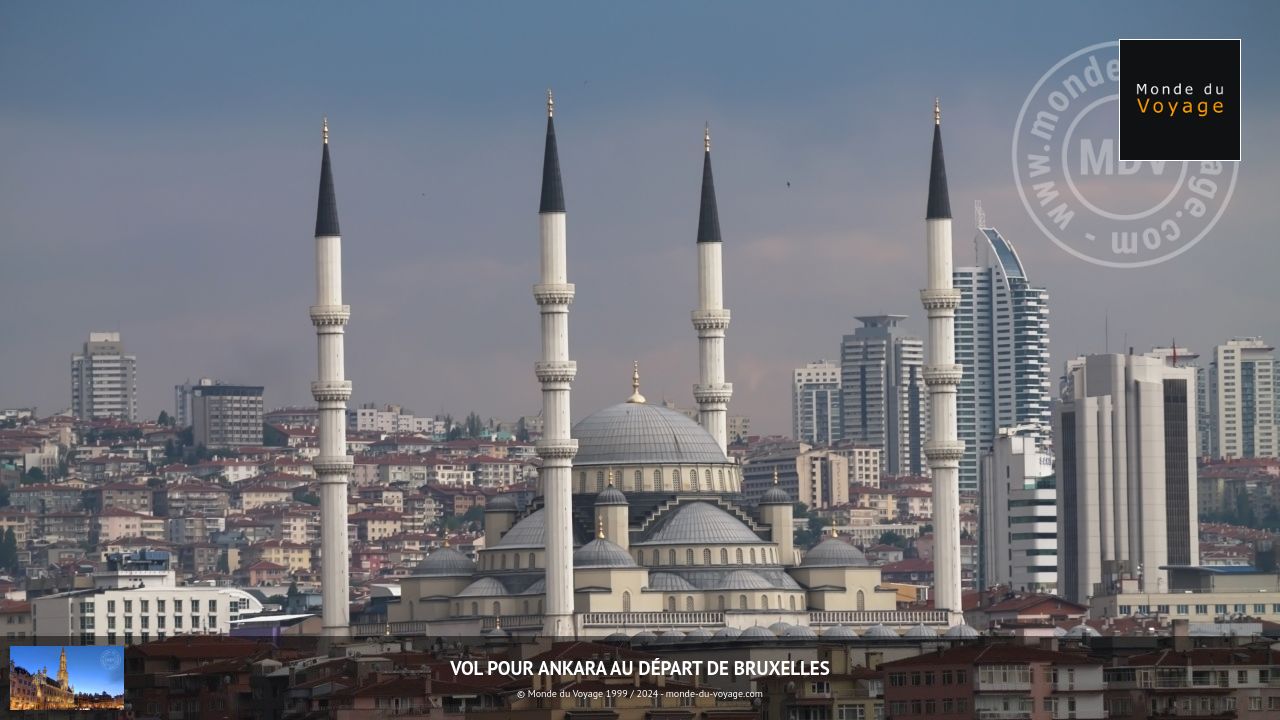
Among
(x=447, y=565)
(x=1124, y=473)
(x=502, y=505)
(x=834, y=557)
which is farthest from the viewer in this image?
(x=1124, y=473)

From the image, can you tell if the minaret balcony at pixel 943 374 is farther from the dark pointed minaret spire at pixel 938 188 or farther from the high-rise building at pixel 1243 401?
the high-rise building at pixel 1243 401

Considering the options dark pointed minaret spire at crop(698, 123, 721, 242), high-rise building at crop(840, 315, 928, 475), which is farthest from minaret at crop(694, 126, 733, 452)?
high-rise building at crop(840, 315, 928, 475)

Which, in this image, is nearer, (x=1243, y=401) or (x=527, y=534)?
(x=527, y=534)

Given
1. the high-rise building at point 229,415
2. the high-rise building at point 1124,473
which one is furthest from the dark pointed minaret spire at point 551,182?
the high-rise building at point 229,415

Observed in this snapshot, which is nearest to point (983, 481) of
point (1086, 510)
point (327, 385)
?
point (1086, 510)

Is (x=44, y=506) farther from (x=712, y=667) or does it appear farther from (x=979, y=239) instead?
(x=712, y=667)

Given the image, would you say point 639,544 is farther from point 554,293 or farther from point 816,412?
point 816,412

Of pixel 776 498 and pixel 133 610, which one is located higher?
pixel 776 498

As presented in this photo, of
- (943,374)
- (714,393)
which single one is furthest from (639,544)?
(943,374)
